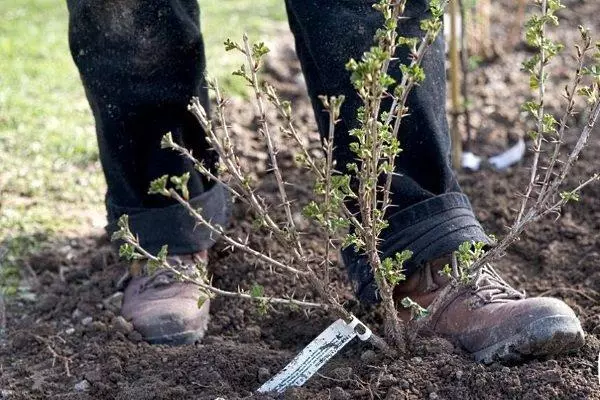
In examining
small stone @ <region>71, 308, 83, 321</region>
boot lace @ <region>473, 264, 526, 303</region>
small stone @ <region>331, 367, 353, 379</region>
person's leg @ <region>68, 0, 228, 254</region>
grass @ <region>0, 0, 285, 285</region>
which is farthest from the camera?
grass @ <region>0, 0, 285, 285</region>

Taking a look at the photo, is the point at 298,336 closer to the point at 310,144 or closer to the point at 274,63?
the point at 310,144

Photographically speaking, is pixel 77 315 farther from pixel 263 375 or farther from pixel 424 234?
pixel 424 234

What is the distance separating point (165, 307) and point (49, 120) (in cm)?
176

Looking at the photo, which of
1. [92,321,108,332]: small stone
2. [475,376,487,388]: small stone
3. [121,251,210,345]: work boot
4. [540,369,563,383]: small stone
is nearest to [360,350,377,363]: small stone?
[475,376,487,388]: small stone

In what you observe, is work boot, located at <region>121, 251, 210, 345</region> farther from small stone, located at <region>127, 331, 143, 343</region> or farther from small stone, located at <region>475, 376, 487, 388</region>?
small stone, located at <region>475, 376, 487, 388</region>

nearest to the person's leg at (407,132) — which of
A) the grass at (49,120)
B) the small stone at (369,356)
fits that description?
the small stone at (369,356)

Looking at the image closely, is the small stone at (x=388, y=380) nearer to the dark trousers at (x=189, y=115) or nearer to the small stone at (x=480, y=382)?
the small stone at (x=480, y=382)

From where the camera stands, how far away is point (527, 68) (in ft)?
6.59

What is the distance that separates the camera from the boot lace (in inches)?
87.8

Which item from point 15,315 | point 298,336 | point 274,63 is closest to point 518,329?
point 298,336

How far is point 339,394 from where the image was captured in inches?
80.7

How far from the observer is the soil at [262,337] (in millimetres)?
2066

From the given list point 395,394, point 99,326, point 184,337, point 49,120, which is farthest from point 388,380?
point 49,120

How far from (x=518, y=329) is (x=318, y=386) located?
1.47 feet
